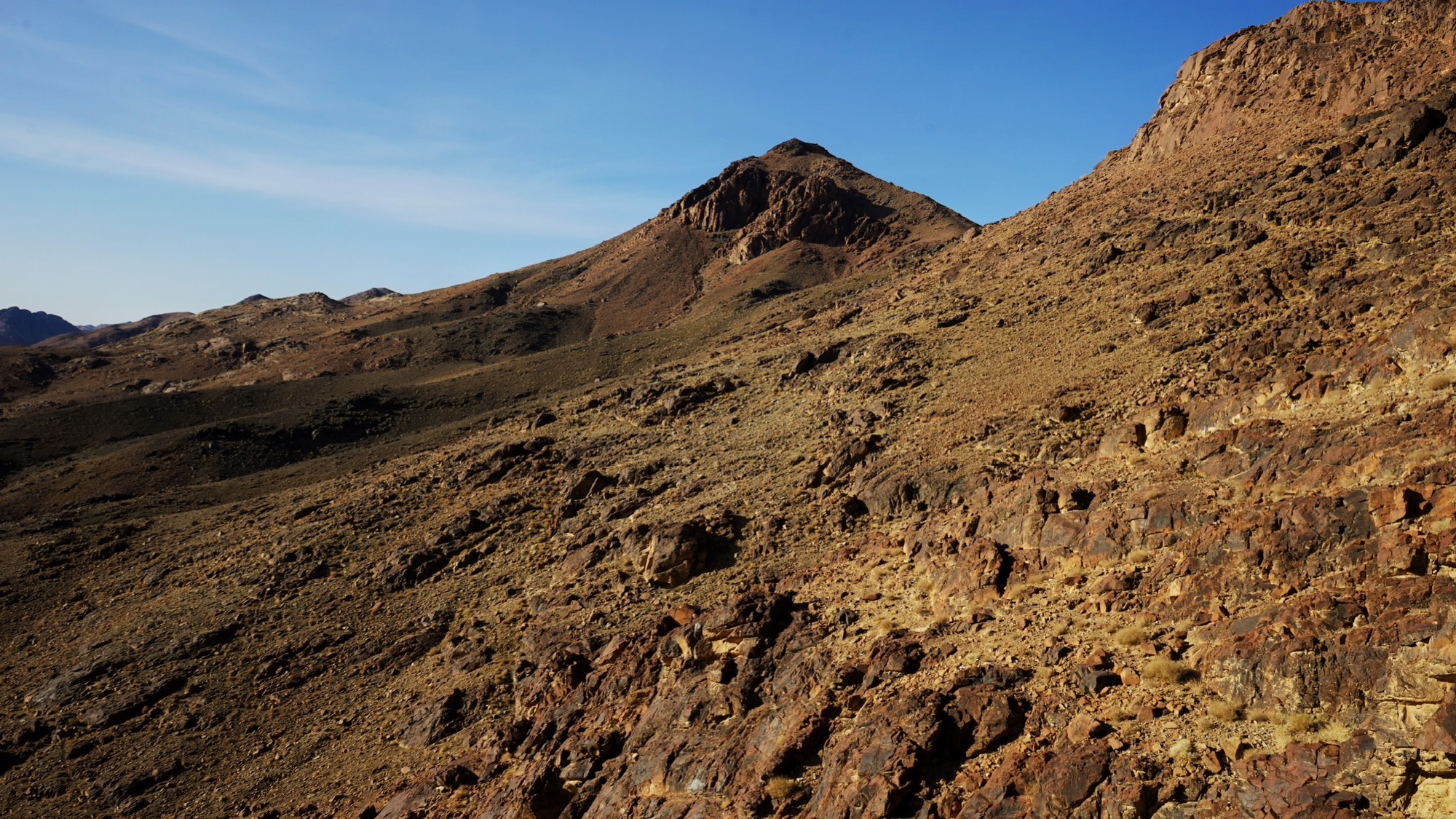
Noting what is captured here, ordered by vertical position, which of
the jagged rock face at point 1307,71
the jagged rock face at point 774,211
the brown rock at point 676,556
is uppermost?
the jagged rock face at point 774,211

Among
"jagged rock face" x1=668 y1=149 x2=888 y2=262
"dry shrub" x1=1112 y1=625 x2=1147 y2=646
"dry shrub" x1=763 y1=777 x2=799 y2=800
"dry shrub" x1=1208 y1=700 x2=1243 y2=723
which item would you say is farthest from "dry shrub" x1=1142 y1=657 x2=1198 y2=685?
"jagged rock face" x1=668 y1=149 x2=888 y2=262

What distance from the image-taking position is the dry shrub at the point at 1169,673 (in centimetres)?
1161

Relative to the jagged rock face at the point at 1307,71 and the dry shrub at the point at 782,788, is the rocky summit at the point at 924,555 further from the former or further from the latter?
the jagged rock face at the point at 1307,71

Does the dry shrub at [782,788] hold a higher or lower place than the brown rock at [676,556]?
lower

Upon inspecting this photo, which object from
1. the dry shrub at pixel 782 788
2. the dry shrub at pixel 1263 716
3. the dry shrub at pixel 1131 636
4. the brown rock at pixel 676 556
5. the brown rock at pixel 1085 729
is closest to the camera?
the dry shrub at pixel 1263 716

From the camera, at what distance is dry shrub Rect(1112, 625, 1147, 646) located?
1278 centimetres

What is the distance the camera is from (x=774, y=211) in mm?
108250

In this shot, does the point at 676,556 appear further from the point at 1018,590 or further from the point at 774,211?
the point at 774,211

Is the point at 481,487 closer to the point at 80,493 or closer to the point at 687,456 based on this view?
the point at 687,456

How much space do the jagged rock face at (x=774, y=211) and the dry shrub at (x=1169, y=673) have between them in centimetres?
9321

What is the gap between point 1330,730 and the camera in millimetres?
9773

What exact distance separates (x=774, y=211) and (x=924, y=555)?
93.1 meters

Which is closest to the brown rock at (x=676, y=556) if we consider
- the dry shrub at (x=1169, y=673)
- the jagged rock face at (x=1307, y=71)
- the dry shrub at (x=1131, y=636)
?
the dry shrub at (x=1131, y=636)

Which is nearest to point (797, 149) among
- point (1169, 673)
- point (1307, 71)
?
point (1307, 71)
